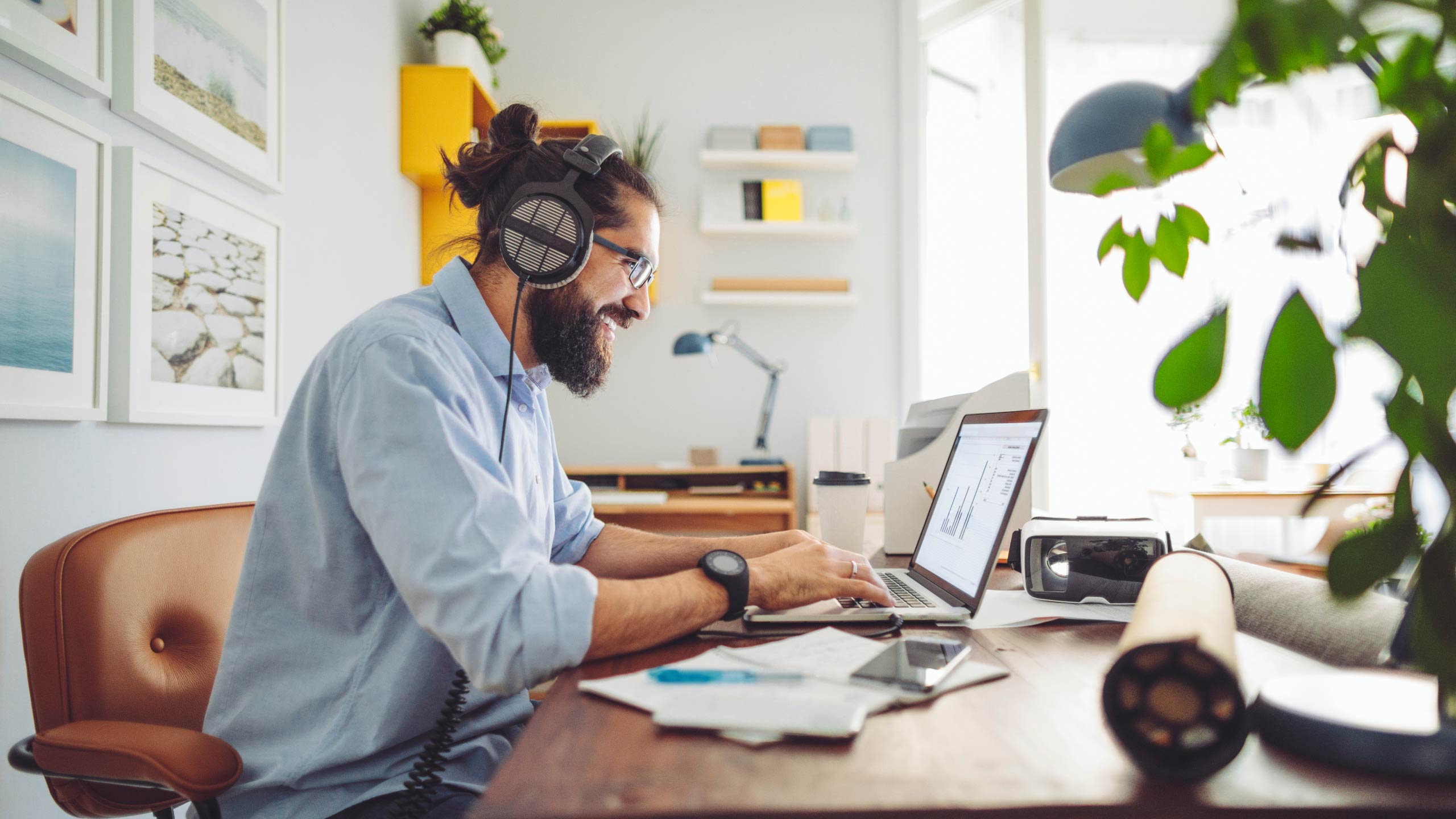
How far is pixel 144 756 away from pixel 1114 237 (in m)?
0.97

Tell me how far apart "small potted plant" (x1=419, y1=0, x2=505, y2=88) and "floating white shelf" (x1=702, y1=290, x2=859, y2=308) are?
1297 mm

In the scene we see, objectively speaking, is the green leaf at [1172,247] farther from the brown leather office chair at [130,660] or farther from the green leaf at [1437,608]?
the brown leather office chair at [130,660]

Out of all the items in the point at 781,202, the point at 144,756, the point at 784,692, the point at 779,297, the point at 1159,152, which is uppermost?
the point at 781,202

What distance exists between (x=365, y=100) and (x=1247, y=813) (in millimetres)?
3008

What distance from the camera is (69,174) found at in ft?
4.64

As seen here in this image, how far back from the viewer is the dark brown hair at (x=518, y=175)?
121cm

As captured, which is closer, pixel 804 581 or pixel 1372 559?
pixel 1372 559

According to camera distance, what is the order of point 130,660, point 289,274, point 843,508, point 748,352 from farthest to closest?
point 748,352 → point 289,274 → point 843,508 → point 130,660

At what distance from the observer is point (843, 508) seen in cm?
154

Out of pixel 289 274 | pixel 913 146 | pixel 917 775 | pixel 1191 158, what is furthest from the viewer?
pixel 913 146

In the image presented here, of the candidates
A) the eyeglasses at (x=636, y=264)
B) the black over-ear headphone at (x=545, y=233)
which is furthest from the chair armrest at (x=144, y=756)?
the eyeglasses at (x=636, y=264)

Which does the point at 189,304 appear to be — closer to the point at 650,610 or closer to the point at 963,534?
the point at 650,610

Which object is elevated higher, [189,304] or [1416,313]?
[189,304]

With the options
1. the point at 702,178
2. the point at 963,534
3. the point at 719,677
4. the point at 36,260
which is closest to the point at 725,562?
the point at 719,677
